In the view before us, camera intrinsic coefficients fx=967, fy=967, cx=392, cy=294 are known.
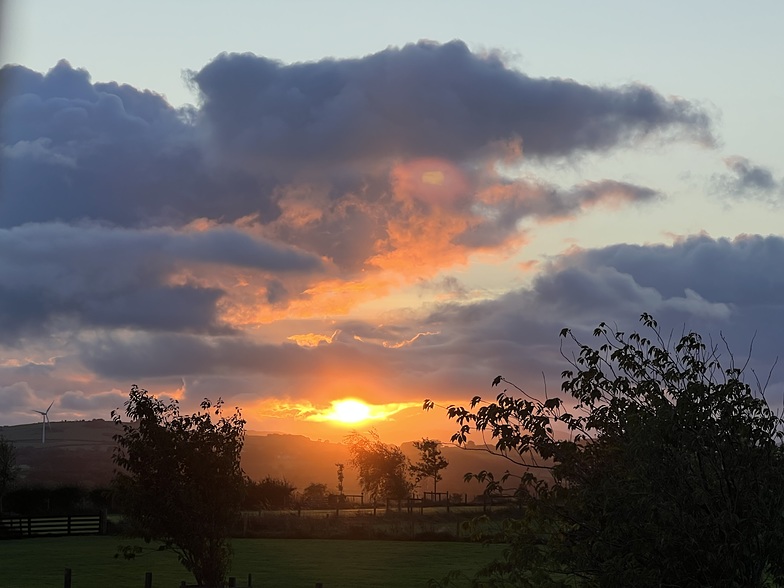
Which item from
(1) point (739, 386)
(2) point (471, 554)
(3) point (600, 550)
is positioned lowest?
(2) point (471, 554)

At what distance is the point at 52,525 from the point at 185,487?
50060mm

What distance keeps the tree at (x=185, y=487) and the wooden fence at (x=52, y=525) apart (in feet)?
151

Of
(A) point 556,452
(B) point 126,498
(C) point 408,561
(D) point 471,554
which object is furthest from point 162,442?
(D) point 471,554

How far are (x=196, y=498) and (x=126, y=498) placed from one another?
1899 millimetres

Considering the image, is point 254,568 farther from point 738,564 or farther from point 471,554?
point 738,564

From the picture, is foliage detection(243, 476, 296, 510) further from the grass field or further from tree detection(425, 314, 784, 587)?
tree detection(425, 314, 784, 587)

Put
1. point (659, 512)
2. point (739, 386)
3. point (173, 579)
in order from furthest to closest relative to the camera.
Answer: point (173, 579) < point (739, 386) < point (659, 512)

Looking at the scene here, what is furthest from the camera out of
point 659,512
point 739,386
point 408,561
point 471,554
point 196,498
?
point 471,554

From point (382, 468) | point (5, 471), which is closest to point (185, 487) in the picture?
point (5, 471)

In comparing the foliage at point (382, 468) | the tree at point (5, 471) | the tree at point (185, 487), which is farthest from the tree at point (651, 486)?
the foliage at point (382, 468)

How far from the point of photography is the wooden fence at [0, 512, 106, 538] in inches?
2665

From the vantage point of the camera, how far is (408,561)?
144ft

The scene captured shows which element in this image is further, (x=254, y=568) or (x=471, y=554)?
(x=471, y=554)

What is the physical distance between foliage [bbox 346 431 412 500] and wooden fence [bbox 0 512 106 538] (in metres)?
49.4
